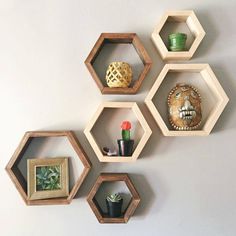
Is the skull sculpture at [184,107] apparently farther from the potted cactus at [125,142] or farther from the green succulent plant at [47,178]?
the green succulent plant at [47,178]

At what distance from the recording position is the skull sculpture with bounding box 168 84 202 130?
4.35 feet

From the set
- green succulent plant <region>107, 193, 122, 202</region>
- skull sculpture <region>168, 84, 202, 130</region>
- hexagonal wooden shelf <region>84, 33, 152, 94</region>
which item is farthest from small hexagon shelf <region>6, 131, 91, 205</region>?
skull sculpture <region>168, 84, 202, 130</region>

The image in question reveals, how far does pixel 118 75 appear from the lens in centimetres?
128

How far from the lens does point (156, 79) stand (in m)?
1.37

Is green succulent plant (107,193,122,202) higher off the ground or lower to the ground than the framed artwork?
lower

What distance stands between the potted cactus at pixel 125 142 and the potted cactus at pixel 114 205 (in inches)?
7.4

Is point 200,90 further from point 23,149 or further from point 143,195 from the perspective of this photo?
point 23,149

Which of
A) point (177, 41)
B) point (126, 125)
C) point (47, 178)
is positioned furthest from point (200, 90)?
point (47, 178)

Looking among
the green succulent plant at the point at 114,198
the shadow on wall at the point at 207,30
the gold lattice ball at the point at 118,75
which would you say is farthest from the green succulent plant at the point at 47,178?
the shadow on wall at the point at 207,30

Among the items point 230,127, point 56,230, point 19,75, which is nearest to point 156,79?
point 230,127

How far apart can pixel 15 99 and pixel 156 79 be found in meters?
0.62

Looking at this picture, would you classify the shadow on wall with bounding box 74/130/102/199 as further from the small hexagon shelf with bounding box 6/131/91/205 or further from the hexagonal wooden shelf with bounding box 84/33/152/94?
the hexagonal wooden shelf with bounding box 84/33/152/94

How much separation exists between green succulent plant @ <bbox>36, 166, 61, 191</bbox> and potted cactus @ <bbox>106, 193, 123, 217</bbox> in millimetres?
224

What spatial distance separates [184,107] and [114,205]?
1.65 ft
